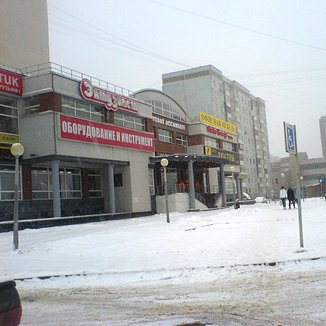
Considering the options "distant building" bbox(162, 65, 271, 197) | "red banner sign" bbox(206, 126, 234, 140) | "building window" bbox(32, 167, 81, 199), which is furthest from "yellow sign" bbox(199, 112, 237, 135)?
"building window" bbox(32, 167, 81, 199)

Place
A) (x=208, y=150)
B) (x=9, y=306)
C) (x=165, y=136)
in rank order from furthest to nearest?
(x=208, y=150) < (x=165, y=136) < (x=9, y=306)

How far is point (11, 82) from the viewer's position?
27469 mm

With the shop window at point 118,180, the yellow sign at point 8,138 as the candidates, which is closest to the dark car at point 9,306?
the yellow sign at point 8,138

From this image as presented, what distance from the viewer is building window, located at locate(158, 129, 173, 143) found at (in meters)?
43.5

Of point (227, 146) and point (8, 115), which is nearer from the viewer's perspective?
point (8, 115)

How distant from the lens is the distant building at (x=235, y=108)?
85875mm

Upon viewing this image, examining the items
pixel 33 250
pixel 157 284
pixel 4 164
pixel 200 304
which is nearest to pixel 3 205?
pixel 4 164

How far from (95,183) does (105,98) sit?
7229mm

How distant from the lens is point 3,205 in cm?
2656

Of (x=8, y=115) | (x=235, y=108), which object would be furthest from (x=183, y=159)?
(x=235, y=108)

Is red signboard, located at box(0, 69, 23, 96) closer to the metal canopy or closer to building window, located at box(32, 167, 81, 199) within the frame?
building window, located at box(32, 167, 81, 199)

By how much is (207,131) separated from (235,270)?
Result: 43269 millimetres

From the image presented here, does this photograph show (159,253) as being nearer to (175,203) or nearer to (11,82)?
(11,82)

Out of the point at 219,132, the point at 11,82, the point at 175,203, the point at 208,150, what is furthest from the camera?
the point at 219,132
